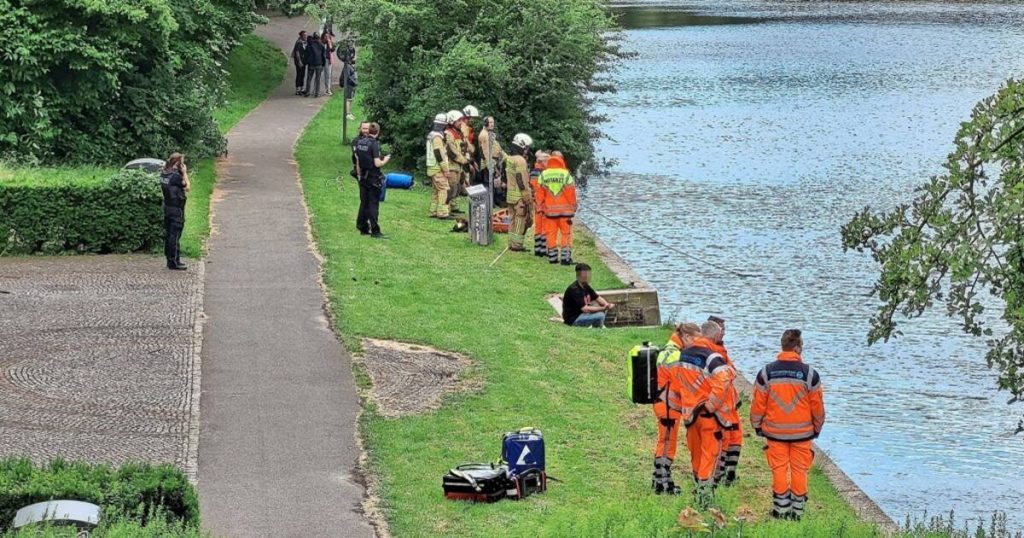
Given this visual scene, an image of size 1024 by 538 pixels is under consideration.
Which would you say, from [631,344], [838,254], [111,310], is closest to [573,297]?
[631,344]

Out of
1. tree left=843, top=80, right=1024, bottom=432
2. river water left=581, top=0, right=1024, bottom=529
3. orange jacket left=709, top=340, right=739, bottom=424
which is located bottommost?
river water left=581, top=0, right=1024, bottom=529

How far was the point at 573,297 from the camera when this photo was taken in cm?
2156

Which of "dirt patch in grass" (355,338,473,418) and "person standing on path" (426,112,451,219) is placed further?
"person standing on path" (426,112,451,219)

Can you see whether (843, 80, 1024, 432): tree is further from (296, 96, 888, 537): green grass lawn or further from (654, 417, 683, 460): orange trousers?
(654, 417, 683, 460): orange trousers

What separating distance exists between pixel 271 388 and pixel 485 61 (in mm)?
15867

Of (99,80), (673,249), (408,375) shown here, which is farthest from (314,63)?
(408,375)

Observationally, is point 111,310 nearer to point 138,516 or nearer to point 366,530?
point 366,530

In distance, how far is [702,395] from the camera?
1384cm

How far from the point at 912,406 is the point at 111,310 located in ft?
33.7

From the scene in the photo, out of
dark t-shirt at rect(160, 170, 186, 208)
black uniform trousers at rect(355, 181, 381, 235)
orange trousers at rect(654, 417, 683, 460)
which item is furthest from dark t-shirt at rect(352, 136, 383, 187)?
orange trousers at rect(654, 417, 683, 460)

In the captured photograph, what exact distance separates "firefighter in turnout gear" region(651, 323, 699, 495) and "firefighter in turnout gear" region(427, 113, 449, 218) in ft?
46.3

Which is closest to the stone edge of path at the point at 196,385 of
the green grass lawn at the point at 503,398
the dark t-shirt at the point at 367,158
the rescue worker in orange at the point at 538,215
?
the green grass lawn at the point at 503,398

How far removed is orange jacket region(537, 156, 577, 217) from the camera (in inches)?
971

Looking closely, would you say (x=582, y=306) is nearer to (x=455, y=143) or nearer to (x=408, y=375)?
(x=408, y=375)
